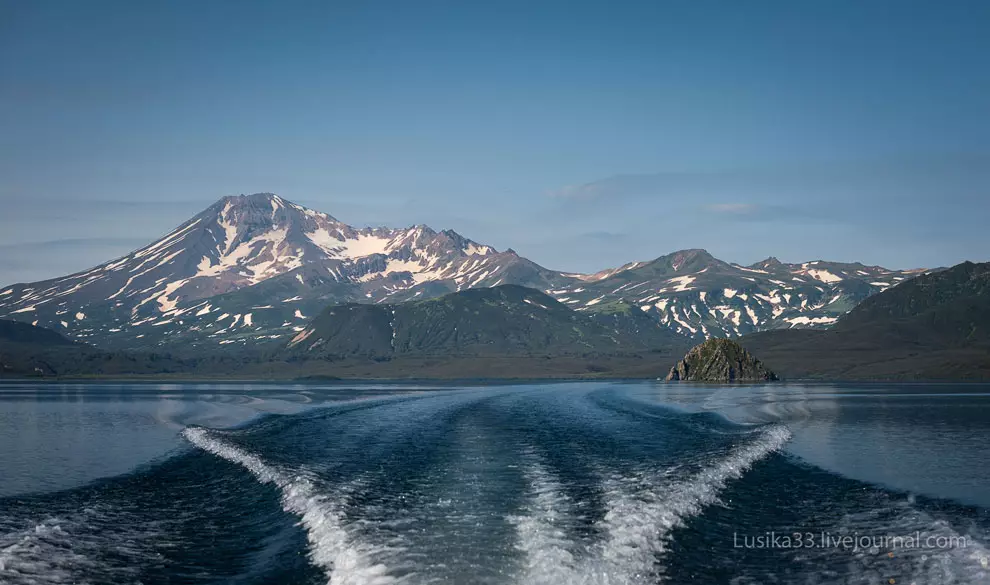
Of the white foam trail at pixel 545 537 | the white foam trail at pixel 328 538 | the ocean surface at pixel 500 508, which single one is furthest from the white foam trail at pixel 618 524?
the white foam trail at pixel 328 538

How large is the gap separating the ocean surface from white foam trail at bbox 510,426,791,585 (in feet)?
0.44

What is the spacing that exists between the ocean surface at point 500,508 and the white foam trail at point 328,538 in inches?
5.4

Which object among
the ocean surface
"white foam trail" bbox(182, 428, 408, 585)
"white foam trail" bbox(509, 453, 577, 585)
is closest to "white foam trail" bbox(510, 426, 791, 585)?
"white foam trail" bbox(509, 453, 577, 585)

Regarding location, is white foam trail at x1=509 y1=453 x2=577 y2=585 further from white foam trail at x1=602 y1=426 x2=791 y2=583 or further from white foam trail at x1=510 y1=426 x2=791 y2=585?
white foam trail at x1=602 y1=426 x2=791 y2=583

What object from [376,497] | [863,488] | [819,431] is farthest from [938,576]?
[819,431]

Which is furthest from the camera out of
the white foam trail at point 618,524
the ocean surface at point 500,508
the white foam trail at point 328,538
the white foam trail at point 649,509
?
the white foam trail at point 649,509

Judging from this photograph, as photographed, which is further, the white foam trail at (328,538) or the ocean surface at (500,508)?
the ocean surface at (500,508)

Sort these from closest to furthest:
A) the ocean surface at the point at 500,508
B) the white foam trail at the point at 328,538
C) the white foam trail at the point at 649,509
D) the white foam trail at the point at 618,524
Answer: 1. the white foam trail at the point at 328,538
2. the white foam trail at the point at 618,524
3. the ocean surface at the point at 500,508
4. the white foam trail at the point at 649,509

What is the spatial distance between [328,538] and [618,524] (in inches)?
513

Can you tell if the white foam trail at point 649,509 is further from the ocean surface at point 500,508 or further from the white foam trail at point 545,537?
the white foam trail at point 545,537

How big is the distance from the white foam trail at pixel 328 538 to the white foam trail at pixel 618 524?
5692mm

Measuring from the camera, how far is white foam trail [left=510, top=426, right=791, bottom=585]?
2886cm

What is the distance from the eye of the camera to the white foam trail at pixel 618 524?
2886 cm

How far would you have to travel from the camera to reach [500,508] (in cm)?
3972
